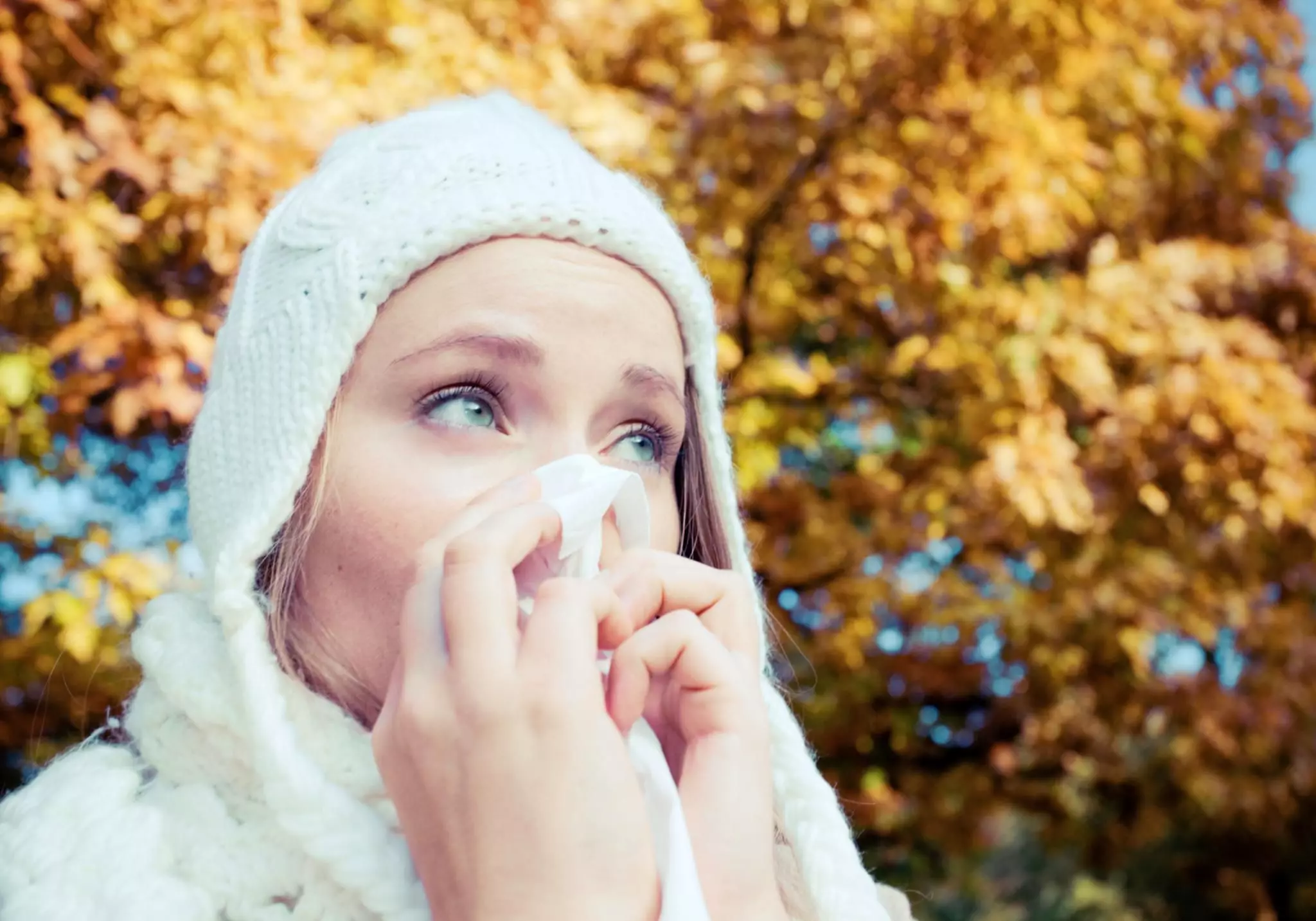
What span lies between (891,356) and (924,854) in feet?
9.61

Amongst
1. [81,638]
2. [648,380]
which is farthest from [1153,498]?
[81,638]

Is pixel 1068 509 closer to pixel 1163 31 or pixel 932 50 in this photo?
pixel 932 50

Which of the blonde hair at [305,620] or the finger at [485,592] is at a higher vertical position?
the finger at [485,592]

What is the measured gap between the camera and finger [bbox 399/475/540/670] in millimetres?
1005

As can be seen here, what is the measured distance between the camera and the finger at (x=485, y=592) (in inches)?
37.6

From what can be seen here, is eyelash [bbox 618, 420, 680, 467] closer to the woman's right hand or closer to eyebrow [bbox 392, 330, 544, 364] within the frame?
eyebrow [bbox 392, 330, 544, 364]

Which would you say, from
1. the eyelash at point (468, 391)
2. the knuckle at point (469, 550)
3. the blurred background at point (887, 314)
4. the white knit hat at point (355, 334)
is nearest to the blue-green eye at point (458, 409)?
the eyelash at point (468, 391)

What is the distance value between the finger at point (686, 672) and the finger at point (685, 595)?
29mm

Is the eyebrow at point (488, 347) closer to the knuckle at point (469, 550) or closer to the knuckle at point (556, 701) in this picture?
the knuckle at point (469, 550)

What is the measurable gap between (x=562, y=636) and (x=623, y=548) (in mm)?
447

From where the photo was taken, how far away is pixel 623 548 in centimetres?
140

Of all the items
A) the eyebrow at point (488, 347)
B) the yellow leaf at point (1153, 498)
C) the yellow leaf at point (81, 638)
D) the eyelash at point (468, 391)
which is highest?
the eyebrow at point (488, 347)

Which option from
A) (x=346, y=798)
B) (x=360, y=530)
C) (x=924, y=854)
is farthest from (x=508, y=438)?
(x=924, y=854)

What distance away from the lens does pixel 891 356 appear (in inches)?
160
